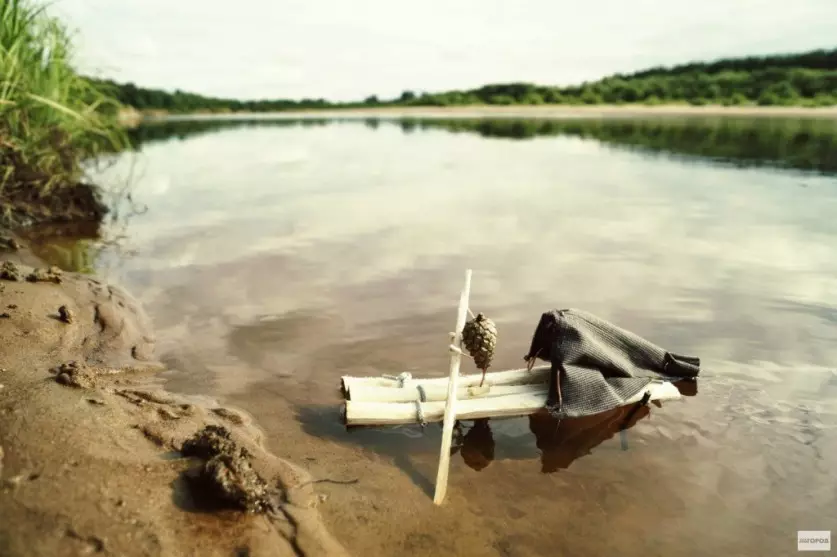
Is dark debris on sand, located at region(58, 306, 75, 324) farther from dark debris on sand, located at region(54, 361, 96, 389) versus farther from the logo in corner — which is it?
the logo in corner

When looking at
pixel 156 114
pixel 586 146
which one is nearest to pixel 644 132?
pixel 586 146

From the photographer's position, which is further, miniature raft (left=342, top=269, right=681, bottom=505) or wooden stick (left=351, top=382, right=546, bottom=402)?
wooden stick (left=351, top=382, right=546, bottom=402)

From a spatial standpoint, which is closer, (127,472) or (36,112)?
(127,472)

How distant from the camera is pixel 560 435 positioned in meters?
5.13

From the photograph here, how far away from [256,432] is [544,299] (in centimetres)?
454

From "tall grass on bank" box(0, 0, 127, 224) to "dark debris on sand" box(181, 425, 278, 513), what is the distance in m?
6.31

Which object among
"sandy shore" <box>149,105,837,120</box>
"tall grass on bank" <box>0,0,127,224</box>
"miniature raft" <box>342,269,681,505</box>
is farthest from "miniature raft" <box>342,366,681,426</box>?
"sandy shore" <box>149,105,837,120</box>

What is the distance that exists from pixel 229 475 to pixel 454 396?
1.70 meters

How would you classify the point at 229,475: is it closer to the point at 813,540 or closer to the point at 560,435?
the point at 560,435

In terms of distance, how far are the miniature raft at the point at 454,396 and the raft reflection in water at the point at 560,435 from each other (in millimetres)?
185

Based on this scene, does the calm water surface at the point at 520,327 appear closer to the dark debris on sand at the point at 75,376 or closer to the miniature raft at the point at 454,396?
the miniature raft at the point at 454,396

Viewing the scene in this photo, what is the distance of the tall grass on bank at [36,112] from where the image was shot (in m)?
8.76

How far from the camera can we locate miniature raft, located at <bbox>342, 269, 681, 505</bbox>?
479 centimetres

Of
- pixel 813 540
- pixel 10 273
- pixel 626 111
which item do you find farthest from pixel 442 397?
pixel 626 111
